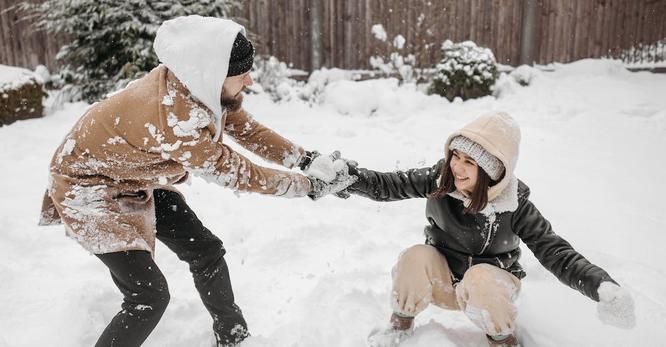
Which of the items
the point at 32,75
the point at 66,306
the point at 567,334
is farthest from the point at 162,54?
the point at 32,75

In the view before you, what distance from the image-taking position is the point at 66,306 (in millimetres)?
2354

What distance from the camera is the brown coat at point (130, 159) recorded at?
1.66 m

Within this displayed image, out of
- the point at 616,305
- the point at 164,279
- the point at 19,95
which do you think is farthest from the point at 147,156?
the point at 19,95

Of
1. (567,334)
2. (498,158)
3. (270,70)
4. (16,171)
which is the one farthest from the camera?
(270,70)

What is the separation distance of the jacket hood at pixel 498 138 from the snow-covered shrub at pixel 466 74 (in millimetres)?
4948

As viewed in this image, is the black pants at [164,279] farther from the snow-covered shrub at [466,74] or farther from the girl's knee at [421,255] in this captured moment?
the snow-covered shrub at [466,74]

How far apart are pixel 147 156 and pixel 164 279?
0.48 m

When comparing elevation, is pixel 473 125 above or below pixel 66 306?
above

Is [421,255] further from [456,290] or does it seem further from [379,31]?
[379,31]

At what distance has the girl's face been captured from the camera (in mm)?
1930

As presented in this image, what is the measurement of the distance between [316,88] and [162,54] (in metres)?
5.78

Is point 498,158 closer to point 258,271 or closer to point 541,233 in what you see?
point 541,233

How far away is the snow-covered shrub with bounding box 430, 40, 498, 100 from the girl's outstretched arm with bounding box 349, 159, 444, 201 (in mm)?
4846

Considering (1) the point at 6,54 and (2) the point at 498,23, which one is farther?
(2) the point at 498,23
